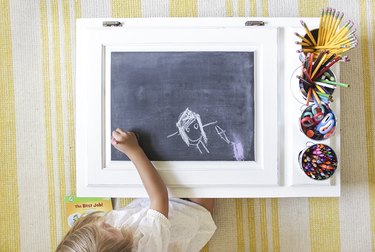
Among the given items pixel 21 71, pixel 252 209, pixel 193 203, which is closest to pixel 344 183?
pixel 252 209

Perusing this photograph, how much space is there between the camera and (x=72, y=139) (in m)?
1.02

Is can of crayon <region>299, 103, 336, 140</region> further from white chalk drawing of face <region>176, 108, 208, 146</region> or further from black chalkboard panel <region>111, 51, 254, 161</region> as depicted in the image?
white chalk drawing of face <region>176, 108, 208, 146</region>

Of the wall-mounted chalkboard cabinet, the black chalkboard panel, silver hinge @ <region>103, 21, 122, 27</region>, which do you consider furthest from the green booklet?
silver hinge @ <region>103, 21, 122, 27</region>

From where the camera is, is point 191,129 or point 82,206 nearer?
point 191,129

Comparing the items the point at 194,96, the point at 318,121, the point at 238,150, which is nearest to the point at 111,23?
the point at 194,96

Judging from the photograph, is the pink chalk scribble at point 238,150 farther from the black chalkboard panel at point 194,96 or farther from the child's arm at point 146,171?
the child's arm at point 146,171

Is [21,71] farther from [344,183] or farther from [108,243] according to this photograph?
[344,183]

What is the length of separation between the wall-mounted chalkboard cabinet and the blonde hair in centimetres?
13

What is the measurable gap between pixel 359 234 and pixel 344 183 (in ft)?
0.47

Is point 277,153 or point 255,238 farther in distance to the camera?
point 255,238

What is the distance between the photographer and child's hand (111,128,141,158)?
2.75ft

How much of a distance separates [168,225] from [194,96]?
0.29 metres

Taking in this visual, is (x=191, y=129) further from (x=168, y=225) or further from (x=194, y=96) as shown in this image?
(x=168, y=225)

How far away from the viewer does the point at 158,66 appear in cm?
86
